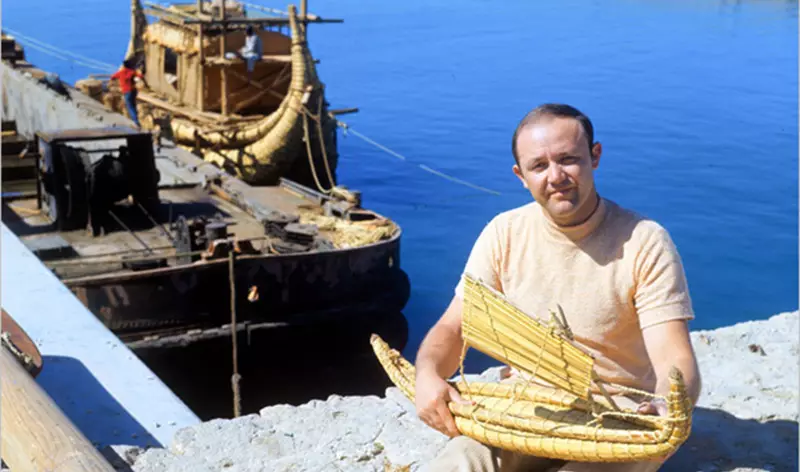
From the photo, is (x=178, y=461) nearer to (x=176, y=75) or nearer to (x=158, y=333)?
(x=158, y=333)

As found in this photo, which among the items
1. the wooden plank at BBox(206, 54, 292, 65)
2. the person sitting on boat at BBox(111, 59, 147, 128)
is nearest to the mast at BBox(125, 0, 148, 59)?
the person sitting on boat at BBox(111, 59, 147, 128)

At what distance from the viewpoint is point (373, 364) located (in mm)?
14477

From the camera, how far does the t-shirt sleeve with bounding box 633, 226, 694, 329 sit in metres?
3.22

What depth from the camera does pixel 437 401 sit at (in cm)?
339

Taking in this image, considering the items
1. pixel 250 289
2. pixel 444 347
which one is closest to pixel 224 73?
pixel 250 289

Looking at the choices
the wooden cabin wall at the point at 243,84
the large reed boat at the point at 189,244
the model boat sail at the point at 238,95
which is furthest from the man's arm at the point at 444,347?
the wooden cabin wall at the point at 243,84

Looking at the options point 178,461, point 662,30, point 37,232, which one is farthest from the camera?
point 662,30

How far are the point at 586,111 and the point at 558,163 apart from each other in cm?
3113

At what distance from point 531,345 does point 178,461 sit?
6.49 feet

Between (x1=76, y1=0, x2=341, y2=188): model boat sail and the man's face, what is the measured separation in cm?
1868

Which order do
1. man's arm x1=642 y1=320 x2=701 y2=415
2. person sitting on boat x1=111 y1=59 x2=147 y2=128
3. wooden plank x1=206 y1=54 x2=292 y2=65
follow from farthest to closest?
person sitting on boat x1=111 y1=59 x2=147 y2=128 → wooden plank x1=206 y1=54 x2=292 y2=65 → man's arm x1=642 y1=320 x2=701 y2=415

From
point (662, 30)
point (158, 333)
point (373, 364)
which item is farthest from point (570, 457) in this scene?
point (662, 30)

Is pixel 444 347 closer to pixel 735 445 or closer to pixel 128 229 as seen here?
pixel 735 445

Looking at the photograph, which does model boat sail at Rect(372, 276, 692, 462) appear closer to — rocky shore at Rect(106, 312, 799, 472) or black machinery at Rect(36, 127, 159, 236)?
rocky shore at Rect(106, 312, 799, 472)
